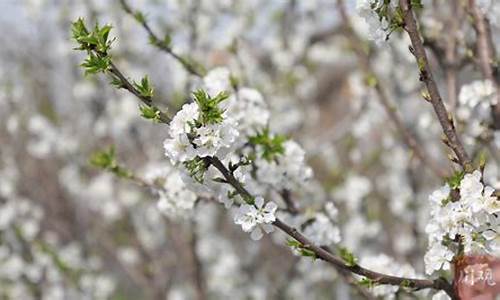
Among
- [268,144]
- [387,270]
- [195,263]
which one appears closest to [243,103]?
[268,144]

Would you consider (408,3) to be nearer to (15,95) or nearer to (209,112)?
(209,112)

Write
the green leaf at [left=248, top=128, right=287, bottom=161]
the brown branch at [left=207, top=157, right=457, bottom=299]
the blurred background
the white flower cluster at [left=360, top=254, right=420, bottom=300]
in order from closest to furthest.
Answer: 1. the brown branch at [left=207, top=157, right=457, bottom=299]
2. the white flower cluster at [left=360, top=254, right=420, bottom=300]
3. the green leaf at [left=248, top=128, right=287, bottom=161]
4. the blurred background

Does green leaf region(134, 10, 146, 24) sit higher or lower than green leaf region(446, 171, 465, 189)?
higher

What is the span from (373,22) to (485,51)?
3.12ft

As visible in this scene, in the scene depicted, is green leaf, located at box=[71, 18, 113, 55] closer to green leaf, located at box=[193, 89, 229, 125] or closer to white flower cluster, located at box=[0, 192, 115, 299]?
green leaf, located at box=[193, 89, 229, 125]

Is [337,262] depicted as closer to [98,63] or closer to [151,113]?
[151,113]

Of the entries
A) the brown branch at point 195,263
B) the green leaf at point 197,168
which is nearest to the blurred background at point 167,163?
the brown branch at point 195,263

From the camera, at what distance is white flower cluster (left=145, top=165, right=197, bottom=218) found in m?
2.38

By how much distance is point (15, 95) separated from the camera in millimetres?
5715

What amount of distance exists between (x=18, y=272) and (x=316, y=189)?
2.36m

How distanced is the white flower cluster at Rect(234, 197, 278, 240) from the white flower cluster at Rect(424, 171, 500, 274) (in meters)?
0.43

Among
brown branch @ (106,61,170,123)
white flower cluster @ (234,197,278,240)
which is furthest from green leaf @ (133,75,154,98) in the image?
white flower cluster @ (234,197,278,240)

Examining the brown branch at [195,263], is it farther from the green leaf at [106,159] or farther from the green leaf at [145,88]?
the green leaf at [145,88]

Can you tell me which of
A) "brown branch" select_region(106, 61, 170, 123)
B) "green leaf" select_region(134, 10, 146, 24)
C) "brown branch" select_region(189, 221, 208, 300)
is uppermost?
"brown branch" select_region(189, 221, 208, 300)
